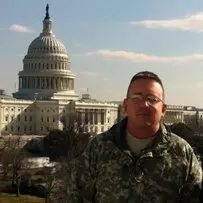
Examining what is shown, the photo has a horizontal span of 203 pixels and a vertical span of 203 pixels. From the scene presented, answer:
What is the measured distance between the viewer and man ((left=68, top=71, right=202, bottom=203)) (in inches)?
202

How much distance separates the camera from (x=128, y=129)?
5.39 metres

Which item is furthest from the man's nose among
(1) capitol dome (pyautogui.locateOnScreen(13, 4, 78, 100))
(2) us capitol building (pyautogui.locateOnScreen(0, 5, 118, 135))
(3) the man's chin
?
(1) capitol dome (pyautogui.locateOnScreen(13, 4, 78, 100))

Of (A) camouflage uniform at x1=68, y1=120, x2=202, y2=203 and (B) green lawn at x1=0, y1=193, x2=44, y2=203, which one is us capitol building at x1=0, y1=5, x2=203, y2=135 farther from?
(A) camouflage uniform at x1=68, y1=120, x2=202, y2=203

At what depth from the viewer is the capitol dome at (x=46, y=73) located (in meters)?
127

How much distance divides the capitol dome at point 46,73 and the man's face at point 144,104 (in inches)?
4619

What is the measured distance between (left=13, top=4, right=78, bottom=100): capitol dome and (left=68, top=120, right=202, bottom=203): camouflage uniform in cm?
11734

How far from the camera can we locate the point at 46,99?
4813 inches

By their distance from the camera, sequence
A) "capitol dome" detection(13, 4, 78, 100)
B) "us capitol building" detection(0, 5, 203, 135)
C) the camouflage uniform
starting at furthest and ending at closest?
"capitol dome" detection(13, 4, 78, 100) < "us capitol building" detection(0, 5, 203, 135) < the camouflage uniform

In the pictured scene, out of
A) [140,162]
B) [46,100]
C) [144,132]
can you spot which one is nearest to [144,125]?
[144,132]

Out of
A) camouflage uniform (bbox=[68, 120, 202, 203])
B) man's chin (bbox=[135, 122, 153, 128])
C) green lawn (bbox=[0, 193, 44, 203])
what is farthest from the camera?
green lawn (bbox=[0, 193, 44, 203])

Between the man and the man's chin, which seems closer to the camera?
the man

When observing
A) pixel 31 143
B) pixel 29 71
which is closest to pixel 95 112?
pixel 29 71

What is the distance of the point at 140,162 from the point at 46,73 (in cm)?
12329

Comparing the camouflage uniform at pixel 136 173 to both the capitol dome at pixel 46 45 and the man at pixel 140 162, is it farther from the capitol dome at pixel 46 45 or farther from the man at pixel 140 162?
the capitol dome at pixel 46 45
